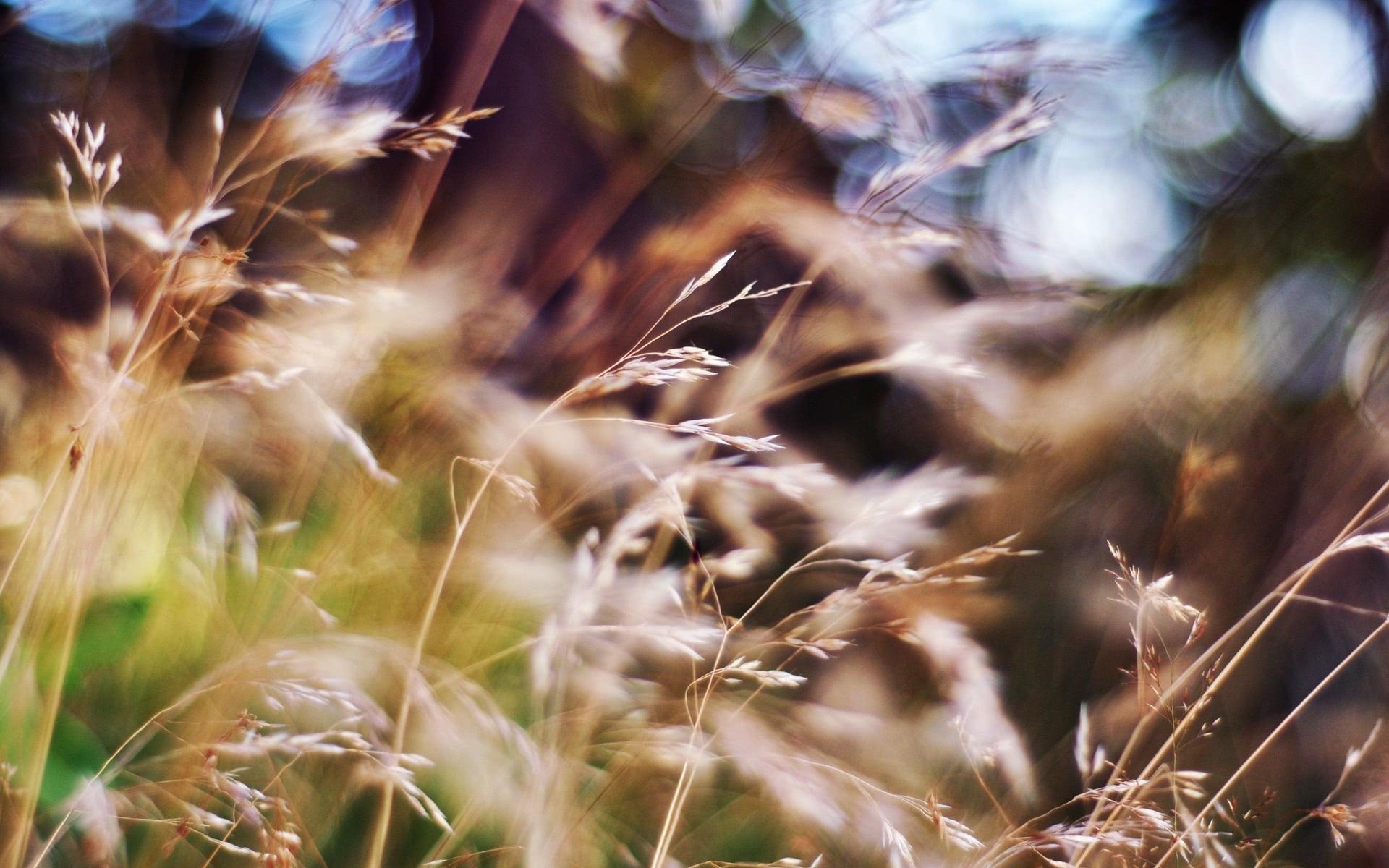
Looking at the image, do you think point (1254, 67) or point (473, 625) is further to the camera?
point (1254, 67)

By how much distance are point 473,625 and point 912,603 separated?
35cm

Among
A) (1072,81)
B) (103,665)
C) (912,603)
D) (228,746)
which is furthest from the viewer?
(1072,81)

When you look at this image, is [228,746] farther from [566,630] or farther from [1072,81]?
[1072,81]

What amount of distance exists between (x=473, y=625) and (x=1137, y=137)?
A: 89cm

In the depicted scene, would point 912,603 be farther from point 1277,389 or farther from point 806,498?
point 1277,389

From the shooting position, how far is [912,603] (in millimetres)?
716

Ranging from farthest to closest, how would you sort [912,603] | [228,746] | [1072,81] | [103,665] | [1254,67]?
[1254,67], [1072,81], [912,603], [103,665], [228,746]

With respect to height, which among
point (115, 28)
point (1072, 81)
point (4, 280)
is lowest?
point (4, 280)

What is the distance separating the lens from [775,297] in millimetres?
877

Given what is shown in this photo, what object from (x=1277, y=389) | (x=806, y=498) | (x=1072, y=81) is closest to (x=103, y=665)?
(x=806, y=498)

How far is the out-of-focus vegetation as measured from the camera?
540 mm

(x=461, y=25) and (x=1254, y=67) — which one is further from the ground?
(x=1254, y=67)

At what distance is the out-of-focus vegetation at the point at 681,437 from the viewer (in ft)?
1.77

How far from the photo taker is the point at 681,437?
2.31 ft
